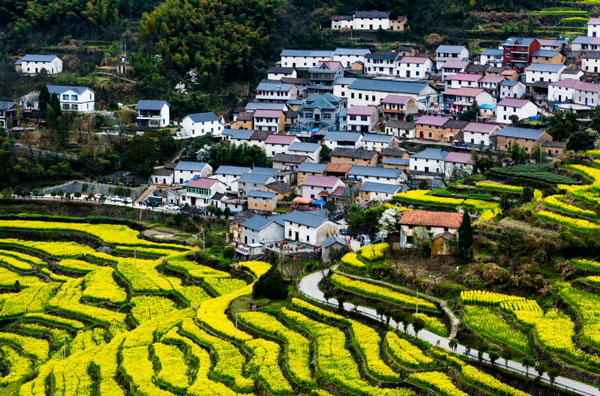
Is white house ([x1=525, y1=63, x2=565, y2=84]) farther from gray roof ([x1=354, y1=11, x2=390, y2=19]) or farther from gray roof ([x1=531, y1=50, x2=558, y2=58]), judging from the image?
gray roof ([x1=354, y1=11, x2=390, y2=19])

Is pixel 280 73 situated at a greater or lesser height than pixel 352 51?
lesser

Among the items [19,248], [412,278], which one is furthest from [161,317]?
[19,248]

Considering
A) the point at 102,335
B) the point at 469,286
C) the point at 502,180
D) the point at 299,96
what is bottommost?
the point at 102,335

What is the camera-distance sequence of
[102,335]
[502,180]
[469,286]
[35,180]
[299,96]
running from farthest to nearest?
[299,96] < [35,180] < [502,180] < [102,335] < [469,286]

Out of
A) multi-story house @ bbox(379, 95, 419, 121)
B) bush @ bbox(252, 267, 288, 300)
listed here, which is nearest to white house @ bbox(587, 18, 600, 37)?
multi-story house @ bbox(379, 95, 419, 121)

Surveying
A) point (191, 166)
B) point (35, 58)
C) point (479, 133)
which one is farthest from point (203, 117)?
point (479, 133)

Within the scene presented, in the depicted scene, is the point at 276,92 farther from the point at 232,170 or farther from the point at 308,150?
the point at 232,170

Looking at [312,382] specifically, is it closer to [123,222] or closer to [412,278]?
[412,278]

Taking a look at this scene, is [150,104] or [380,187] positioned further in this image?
[150,104]
